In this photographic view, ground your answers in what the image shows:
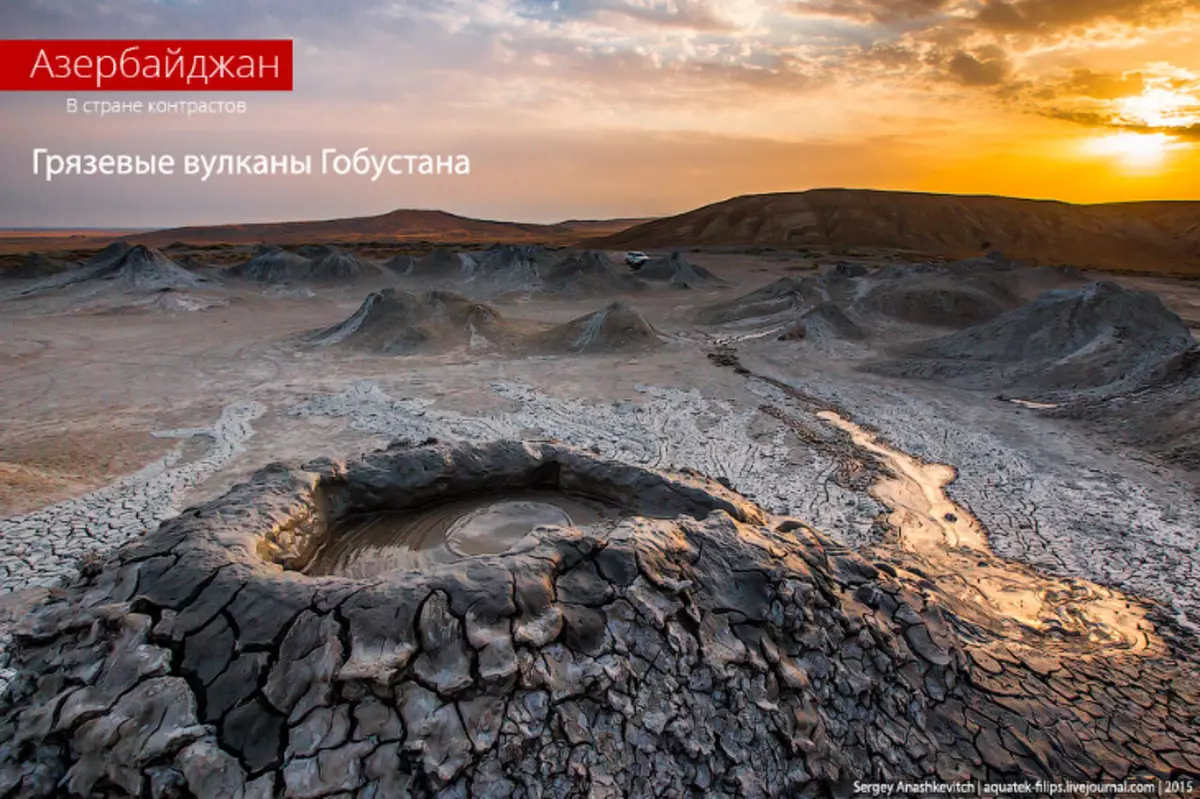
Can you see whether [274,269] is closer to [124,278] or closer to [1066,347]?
[124,278]

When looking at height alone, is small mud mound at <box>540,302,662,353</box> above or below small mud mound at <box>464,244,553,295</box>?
below

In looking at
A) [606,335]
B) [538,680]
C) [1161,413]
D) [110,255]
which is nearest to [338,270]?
[110,255]

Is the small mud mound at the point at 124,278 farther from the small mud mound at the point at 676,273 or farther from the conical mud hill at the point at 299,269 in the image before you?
the small mud mound at the point at 676,273

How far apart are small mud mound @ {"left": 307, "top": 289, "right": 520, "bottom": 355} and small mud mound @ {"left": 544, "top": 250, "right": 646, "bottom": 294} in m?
9.59

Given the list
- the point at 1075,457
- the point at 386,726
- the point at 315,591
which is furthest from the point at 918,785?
the point at 1075,457

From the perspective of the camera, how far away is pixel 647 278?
95.8ft

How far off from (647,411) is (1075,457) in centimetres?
545

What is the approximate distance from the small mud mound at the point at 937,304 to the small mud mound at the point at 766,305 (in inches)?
64.4

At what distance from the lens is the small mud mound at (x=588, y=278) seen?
992 inches

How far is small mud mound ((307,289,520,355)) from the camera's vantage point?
14.1 meters

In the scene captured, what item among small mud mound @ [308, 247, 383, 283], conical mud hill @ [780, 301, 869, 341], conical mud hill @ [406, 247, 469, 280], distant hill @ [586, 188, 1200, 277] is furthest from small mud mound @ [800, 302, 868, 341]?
distant hill @ [586, 188, 1200, 277]

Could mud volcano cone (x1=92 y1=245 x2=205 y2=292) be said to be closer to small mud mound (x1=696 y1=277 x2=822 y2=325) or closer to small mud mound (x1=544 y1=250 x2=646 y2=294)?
small mud mound (x1=544 y1=250 x2=646 y2=294)

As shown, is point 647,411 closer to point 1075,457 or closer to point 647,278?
point 1075,457

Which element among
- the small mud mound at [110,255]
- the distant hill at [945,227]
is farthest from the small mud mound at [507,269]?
the distant hill at [945,227]
